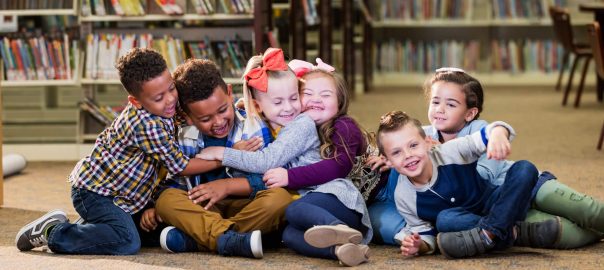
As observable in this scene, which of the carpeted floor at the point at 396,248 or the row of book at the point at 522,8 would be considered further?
the row of book at the point at 522,8

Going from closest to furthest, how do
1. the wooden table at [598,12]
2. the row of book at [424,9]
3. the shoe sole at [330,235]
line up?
the shoe sole at [330,235], the wooden table at [598,12], the row of book at [424,9]

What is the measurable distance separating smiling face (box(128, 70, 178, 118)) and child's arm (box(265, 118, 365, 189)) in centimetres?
36

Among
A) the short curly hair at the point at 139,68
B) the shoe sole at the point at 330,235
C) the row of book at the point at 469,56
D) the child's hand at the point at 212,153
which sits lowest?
the row of book at the point at 469,56

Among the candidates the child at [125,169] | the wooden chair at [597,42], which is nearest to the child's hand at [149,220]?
the child at [125,169]

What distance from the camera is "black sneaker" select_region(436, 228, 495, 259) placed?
9.46ft

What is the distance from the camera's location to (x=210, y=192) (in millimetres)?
3107

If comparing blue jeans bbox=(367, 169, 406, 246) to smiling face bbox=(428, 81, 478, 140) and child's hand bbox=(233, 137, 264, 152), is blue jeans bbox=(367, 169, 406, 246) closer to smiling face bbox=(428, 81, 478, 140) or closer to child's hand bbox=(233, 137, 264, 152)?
smiling face bbox=(428, 81, 478, 140)

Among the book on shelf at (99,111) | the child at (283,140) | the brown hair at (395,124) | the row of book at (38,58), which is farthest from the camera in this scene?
the book on shelf at (99,111)

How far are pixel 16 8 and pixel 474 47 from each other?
5.97 metres

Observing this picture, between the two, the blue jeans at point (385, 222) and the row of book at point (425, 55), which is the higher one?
the blue jeans at point (385, 222)

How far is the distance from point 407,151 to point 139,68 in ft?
2.70

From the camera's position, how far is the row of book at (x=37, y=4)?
18.0 feet

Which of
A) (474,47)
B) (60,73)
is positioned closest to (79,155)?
(60,73)

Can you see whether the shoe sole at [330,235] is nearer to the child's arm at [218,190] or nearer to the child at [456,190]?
the child at [456,190]
